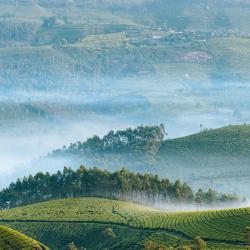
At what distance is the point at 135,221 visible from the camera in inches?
4975

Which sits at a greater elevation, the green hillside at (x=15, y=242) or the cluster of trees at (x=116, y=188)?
the cluster of trees at (x=116, y=188)

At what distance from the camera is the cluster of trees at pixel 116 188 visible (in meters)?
156

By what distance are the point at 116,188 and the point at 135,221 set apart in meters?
30.3

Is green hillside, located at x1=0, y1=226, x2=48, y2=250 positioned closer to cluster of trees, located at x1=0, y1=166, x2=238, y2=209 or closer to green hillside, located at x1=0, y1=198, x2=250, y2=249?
green hillside, located at x1=0, y1=198, x2=250, y2=249

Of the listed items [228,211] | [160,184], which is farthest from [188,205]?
[228,211]

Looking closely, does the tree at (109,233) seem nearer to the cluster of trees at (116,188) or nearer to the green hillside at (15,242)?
the cluster of trees at (116,188)

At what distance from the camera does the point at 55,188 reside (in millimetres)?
162750

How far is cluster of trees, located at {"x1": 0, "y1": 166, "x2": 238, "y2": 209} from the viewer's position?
15650 centimetres

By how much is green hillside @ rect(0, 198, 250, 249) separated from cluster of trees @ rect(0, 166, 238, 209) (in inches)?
347

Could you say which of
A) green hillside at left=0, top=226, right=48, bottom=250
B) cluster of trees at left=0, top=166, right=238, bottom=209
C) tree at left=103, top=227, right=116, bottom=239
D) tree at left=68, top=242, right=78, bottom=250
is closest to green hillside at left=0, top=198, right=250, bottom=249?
tree at left=103, top=227, right=116, bottom=239

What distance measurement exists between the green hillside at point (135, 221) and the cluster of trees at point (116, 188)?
880cm

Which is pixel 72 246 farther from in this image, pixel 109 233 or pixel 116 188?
pixel 116 188

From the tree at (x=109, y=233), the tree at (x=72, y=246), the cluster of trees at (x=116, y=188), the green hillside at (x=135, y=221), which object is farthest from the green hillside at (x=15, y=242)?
the cluster of trees at (x=116, y=188)

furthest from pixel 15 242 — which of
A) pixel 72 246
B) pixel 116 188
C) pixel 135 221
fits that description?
pixel 116 188
